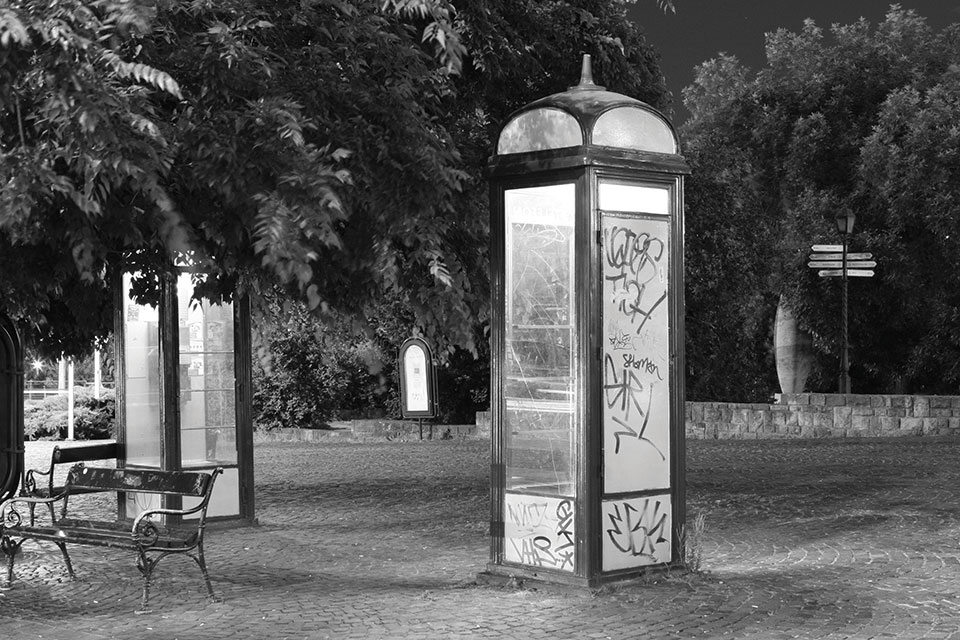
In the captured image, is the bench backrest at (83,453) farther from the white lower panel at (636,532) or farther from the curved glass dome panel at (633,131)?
the curved glass dome panel at (633,131)

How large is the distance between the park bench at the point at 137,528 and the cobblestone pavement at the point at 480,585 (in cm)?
26

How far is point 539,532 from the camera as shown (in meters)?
9.05

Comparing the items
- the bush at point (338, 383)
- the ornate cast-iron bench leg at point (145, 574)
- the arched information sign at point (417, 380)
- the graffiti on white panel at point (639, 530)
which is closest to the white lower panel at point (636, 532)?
the graffiti on white panel at point (639, 530)

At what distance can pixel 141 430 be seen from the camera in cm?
1254

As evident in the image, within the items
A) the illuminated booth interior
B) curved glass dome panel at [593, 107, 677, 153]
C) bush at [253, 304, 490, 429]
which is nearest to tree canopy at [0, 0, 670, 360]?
curved glass dome panel at [593, 107, 677, 153]

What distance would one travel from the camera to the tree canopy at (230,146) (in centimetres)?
560

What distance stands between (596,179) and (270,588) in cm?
347

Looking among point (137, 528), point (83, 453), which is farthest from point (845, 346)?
point (137, 528)

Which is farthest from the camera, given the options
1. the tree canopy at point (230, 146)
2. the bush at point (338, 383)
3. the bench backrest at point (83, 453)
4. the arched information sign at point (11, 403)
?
the bush at point (338, 383)

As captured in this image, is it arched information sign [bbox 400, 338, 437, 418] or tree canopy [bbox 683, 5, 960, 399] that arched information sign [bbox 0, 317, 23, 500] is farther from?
tree canopy [bbox 683, 5, 960, 399]

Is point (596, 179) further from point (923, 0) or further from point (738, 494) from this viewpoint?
point (923, 0)

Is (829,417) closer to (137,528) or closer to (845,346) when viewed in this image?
(845,346)

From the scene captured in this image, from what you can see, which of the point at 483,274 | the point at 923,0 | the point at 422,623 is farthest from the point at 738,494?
the point at 923,0

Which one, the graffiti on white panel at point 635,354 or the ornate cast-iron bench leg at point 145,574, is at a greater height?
the graffiti on white panel at point 635,354
